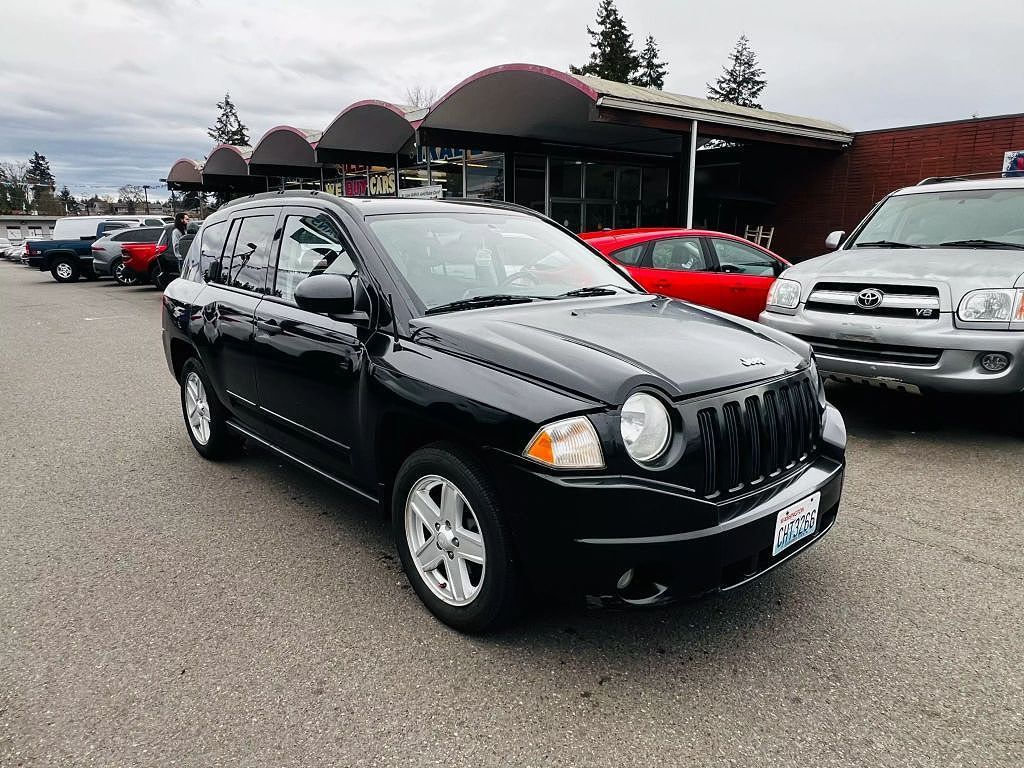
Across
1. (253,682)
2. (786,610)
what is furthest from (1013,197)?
(253,682)

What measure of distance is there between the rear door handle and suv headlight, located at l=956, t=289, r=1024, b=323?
4.50 m

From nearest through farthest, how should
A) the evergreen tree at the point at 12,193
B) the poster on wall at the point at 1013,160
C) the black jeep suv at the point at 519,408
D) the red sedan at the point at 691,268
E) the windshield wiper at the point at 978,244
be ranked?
the black jeep suv at the point at 519,408
the windshield wiper at the point at 978,244
the red sedan at the point at 691,268
the poster on wall at the point at 1013,160
the evergreen tree at the point at 12,193

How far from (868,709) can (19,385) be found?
8.48m

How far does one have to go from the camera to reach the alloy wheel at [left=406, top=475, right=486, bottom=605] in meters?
2.75

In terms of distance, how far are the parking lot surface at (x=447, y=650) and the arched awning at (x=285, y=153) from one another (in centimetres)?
2161

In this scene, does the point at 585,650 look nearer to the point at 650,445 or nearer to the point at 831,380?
the point at 650,445

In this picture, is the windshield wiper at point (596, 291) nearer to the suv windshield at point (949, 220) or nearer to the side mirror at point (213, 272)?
the side mirror at point (213, 272)

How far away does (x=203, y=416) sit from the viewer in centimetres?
502

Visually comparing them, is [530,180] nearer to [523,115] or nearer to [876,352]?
[523,115]

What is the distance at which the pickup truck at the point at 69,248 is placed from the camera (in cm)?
2408

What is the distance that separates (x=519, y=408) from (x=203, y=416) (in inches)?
132

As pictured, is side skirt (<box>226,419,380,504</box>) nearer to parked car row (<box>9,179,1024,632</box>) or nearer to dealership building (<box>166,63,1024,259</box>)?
parked car row (<box>9,179,1024,632</box>)

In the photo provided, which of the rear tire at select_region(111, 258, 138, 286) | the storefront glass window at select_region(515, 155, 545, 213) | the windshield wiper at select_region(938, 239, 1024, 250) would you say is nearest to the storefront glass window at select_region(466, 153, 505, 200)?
the storefront glass window at select_region(515, 155, 545, 213)

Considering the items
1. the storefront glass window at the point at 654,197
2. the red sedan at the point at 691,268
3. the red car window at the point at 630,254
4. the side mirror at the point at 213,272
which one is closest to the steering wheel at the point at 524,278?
the side mirror at the point at 213,272
